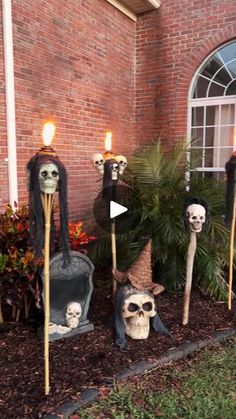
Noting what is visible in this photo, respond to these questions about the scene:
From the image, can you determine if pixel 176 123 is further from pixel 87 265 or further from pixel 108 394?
pixel 108 394

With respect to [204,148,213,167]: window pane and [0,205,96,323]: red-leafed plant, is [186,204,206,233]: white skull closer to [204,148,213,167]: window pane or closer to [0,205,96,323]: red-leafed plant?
[0,205,96,323]: red-leafed plant

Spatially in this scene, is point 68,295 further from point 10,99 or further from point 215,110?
point 215,110

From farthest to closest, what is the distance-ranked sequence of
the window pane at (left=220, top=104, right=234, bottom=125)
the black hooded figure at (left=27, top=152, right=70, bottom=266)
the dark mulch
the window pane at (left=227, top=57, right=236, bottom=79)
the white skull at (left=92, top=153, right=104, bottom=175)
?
the window pane at (left=220, top=104, right=234, bottom=125) < the window pane at (left=227, top=57, right=236, bottom=79) < the white skull at (left=92, top=153, right=104, bottom=175) < the black hooded figure at (left=27, top=152, right=70, bottom=266) < the dark mulch

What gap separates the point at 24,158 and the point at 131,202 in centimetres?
148

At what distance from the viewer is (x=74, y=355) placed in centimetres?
292

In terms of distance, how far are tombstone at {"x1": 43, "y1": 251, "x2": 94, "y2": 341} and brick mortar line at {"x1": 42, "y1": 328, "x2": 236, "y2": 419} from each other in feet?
2.15

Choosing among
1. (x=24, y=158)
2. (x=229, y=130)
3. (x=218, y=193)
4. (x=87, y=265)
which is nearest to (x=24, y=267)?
(x=87, y=265)

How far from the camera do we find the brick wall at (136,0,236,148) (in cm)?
638

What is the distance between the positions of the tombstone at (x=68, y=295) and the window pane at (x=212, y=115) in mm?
4513

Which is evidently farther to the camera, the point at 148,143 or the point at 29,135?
the point at 148,143

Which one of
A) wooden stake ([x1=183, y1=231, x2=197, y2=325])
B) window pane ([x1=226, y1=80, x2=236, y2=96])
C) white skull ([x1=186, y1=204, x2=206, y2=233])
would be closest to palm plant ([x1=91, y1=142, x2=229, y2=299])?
wooden stake ([x1=183, y1=231, x2=197, y2=325])

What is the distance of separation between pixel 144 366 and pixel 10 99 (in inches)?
129

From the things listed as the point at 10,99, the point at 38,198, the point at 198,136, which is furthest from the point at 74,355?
the point at 198,136

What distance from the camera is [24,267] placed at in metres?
3.18
